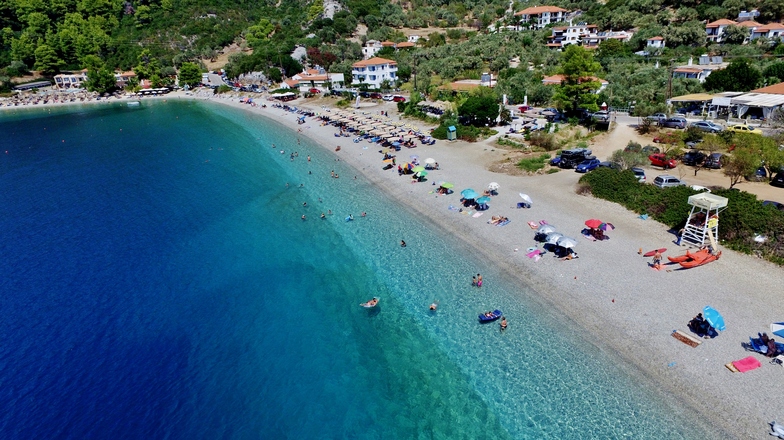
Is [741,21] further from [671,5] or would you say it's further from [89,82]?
[89,82]

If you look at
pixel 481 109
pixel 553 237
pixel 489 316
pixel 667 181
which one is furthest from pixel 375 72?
pixel 489 316

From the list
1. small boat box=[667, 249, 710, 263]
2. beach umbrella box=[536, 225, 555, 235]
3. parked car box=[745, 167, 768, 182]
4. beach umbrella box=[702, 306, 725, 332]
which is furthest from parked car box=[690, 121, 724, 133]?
beach umbrella box=[702, 306, 725, 332]

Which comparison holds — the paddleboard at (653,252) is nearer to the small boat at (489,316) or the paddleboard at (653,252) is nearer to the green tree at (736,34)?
the small boat at (489,316)

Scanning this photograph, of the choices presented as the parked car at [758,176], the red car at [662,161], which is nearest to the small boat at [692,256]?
the parked car at [758,176]

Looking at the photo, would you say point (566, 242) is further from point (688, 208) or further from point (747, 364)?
point (747, 364)

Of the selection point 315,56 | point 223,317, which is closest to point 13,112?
point 315,56

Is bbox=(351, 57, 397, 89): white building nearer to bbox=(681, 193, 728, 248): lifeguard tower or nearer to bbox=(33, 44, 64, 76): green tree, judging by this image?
bbox=(681, 193, 728, 248): lifeguard tower
